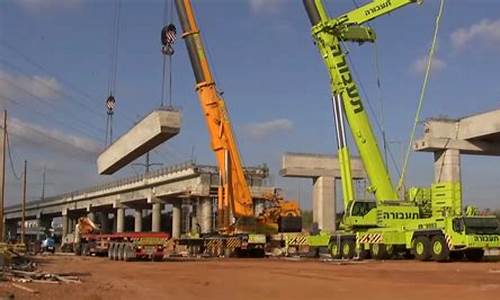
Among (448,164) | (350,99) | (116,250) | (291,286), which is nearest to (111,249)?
(116,250)

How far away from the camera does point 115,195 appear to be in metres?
92.4

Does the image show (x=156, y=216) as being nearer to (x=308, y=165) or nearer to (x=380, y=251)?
(x=308, y=165)

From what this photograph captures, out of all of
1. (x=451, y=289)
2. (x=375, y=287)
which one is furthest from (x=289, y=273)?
(x=451, y=289)

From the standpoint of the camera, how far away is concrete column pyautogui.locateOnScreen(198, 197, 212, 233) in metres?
48.2

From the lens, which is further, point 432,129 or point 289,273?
point 432,129

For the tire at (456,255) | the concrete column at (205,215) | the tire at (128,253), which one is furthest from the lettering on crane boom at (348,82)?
the concrete column at (205,215)

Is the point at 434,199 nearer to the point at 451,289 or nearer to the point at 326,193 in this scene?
the point at 451,289

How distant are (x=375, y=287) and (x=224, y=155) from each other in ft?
77.1

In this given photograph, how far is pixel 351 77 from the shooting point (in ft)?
115

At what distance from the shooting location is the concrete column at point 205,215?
48.2 metres

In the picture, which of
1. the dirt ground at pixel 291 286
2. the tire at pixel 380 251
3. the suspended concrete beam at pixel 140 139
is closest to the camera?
the dirt ground at pixel 291 286

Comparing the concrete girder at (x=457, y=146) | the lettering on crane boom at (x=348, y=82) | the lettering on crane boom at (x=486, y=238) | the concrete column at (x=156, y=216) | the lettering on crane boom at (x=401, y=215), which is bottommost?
the lettering on crane boom at (x=486, y=238)

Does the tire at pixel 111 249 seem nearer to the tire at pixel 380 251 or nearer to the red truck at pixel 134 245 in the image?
the red truck at pixel 134 245

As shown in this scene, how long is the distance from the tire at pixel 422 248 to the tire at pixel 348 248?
4.11 m
